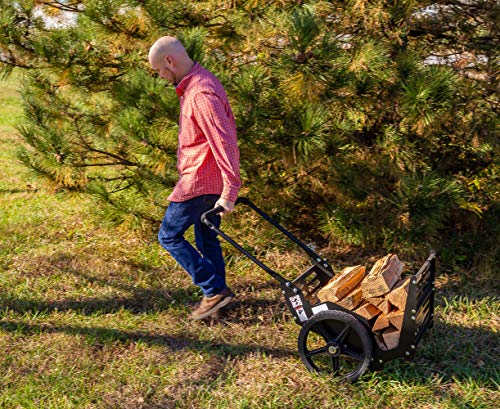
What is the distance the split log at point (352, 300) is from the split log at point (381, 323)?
15 cm

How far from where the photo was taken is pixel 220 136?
3496mm

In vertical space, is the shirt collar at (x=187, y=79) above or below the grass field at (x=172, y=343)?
above

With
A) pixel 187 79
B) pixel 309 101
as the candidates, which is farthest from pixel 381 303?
pixel 187 79

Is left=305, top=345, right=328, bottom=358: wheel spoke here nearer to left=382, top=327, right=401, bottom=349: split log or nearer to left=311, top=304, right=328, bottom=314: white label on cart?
left=311, top=304, right=328, bottom=314: white label on cart

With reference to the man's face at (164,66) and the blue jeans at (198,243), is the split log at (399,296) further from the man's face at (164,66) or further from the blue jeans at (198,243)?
the man's face at (164,66)

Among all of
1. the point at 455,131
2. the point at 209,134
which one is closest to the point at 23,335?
the point at 209,134

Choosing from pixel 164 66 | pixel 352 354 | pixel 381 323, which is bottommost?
pixel 352 354

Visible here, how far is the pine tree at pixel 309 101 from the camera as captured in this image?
4.02 metres

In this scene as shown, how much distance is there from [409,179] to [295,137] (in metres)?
0.82

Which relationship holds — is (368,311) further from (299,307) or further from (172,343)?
(172,343)

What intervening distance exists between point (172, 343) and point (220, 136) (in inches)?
54.4

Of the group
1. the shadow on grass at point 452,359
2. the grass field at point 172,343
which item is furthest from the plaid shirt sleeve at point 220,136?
the shadow on grass at point 452,359

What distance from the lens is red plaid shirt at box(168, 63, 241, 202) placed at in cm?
350

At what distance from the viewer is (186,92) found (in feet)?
11.9
